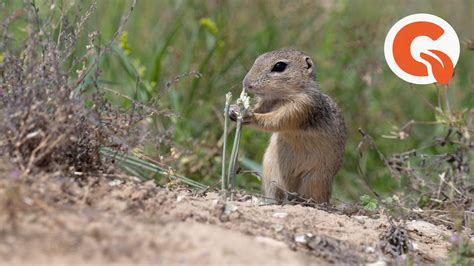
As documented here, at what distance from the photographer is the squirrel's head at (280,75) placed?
5.43 m

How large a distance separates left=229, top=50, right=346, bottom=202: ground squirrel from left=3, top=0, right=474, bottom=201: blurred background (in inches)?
35.9

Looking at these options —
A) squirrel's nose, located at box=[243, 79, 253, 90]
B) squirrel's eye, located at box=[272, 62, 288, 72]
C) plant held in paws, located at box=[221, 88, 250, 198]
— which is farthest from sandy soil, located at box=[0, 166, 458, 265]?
squirrel's eye, located at box=[272, 62, 288, 72]

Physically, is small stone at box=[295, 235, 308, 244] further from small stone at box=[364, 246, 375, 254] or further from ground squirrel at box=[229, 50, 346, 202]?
ground squirrel at box=[229, 50, 346, 202]

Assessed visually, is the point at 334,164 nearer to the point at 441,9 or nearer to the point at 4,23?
the point at 4,23

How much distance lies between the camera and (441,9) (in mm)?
9188

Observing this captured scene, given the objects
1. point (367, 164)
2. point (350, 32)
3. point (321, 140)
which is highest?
point (350, 32)

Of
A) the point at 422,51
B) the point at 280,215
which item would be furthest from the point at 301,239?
→ the point at 422,51

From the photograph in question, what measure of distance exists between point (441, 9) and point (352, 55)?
1643mm

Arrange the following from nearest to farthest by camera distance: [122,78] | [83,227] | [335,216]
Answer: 1. [83,227]
2. [335,216]
3. [122,78]

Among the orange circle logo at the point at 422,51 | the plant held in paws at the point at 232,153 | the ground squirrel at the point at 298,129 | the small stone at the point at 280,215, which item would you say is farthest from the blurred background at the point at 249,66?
the small stone at the point at 280,215

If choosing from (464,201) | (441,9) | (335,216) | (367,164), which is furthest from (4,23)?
(441,9)

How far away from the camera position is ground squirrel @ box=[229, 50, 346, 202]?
5508mm

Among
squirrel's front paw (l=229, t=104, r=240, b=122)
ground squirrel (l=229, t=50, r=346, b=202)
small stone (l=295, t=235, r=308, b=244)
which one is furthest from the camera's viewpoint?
ground squirrel (l=229, t=50, r=346, b=202)

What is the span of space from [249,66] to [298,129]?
1.98m
